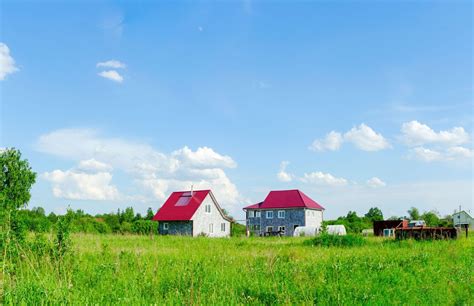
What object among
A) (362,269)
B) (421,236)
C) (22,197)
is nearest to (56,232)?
(362,269)

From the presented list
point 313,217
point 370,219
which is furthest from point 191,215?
point 370,219

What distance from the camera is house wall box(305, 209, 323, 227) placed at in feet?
155

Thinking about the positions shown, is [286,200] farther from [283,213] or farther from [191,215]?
[191,215]

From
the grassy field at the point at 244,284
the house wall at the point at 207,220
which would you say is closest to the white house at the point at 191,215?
the house wall at the point at 207,220

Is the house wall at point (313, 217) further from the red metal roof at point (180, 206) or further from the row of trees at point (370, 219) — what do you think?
the red metal roof at point (180, 206)

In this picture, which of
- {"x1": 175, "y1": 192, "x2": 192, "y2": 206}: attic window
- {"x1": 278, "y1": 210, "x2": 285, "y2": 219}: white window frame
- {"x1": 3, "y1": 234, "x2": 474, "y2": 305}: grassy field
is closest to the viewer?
{"x1": 3, "y1": 234, "x2": 474, "y2": 305}: grassy field

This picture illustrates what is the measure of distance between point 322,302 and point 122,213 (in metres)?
43.0

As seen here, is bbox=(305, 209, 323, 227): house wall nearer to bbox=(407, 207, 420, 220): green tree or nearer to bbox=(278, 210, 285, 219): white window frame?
bbox=(278, 210, 285, 219): white window frame

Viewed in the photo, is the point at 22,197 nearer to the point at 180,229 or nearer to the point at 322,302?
the point at 180,229

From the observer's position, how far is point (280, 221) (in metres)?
48.3

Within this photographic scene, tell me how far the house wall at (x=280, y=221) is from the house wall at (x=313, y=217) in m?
0.65

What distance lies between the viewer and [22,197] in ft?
126

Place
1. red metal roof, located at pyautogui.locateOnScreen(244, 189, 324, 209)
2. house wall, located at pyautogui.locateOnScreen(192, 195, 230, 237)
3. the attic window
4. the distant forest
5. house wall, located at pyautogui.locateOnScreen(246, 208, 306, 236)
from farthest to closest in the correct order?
red metal roof, located at pyautogui.locateOnScreen(244, 189, 324, 209) → house wall, located at pyautogui.locateOnScreen(246, 208, 306, 236) → the attic window → house wall, located at pyautogui.locateOnScreen(192, 195, 230, 237) → the distant forest

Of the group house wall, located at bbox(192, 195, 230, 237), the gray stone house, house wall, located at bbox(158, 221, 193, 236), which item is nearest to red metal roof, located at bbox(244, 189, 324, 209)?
the gray stone house
